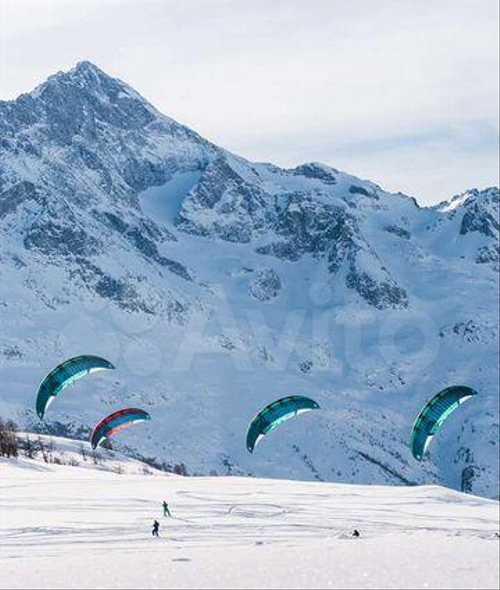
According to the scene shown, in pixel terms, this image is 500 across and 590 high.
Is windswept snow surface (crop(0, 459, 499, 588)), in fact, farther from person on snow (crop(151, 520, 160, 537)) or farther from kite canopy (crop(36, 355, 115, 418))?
kite canopy (crop(36, 355, 115, 418))

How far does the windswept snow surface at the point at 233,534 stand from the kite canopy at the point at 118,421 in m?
10.9

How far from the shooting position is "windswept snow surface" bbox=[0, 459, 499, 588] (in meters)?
27.8

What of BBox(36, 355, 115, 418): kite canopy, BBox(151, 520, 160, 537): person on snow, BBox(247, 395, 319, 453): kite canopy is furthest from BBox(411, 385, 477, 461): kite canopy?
BBox(151, 520, 160, 537): person on snow

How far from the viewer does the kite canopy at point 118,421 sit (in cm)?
8088

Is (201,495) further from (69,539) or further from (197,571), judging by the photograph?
(197,571)

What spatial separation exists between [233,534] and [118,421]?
41.0m

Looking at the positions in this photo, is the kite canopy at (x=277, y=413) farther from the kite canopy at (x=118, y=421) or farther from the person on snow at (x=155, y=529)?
the person on snow at (x=155, y=529)

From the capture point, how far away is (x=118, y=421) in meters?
83.8

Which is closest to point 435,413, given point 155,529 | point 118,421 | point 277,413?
point 277,413

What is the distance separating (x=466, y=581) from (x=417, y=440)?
49.4 m

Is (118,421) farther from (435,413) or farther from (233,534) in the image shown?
(233,534)

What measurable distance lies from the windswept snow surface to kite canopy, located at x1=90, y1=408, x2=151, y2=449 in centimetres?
1089

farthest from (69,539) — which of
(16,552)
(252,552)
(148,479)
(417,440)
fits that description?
(417,440)

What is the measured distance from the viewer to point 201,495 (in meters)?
58.9
